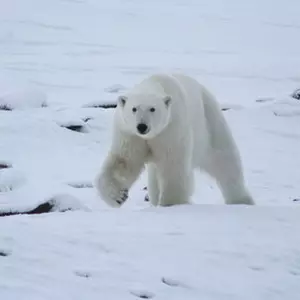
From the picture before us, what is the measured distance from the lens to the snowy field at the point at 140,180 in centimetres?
318

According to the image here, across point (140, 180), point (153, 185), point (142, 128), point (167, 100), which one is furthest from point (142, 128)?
point (140, 180)

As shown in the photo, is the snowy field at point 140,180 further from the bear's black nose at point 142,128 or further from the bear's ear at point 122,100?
the bear's ear at point 122,100

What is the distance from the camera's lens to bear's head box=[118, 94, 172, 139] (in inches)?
179

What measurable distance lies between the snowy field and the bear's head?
48 cm

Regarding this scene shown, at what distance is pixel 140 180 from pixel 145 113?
3216 mm

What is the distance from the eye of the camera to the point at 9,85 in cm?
1257

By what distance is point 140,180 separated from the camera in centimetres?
781

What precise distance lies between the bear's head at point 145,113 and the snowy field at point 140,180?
48 centimetres

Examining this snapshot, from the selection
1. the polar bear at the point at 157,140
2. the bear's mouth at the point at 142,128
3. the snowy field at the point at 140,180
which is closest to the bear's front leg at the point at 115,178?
the polar bear at the point at 157,140

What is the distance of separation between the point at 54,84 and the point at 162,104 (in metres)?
9.27

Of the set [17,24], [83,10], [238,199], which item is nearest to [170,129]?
[238,199]

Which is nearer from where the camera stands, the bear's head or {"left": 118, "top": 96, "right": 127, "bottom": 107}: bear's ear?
the bear's head

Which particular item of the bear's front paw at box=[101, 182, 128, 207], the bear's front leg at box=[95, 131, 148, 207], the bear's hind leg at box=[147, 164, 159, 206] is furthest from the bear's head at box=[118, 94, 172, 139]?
the bear's hind leg at box=[147, 164, 159, 206]

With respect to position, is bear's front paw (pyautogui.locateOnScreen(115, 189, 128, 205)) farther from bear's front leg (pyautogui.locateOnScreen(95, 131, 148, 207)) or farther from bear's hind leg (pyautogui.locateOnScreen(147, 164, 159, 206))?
bear's hind leg (pyautogui.locateOnScreen(147, 164, 159, 206))
